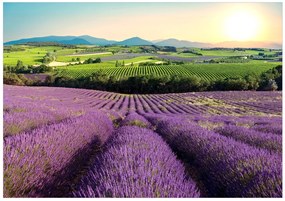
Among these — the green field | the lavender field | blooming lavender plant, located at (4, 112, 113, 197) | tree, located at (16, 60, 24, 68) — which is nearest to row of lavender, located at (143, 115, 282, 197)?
the lavender field

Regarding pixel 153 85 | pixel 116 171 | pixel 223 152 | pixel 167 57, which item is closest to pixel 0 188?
pixel 116 171

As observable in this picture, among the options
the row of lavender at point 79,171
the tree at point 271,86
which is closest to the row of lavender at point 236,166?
the row of lavender at point 79,171

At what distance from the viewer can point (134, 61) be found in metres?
86.4

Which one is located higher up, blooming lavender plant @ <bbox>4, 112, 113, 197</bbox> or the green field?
the green field

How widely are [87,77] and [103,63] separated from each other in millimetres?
20440

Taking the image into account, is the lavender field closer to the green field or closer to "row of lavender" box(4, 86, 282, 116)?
"row of lavender" box(4, 86, 282, 116)

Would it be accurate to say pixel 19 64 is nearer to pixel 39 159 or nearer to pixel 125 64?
pixel 125 64

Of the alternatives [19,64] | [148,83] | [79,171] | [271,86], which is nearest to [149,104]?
[79,171]

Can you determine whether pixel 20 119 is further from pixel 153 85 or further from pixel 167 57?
pixel 167 57

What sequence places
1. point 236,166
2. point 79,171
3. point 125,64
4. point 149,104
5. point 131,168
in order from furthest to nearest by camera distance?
point 125,64 < point 149,104 < point 79,171 < point 236,166 < point 131,168

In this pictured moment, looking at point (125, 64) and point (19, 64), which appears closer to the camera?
point (19, 64)

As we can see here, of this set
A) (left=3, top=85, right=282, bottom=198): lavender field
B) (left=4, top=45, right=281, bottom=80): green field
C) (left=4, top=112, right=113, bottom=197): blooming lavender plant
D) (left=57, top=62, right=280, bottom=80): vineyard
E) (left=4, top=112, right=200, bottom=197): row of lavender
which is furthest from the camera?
(left=57, top=62, right=280, bottom=80): vineyard

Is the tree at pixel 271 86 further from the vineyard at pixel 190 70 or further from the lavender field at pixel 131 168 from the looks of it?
the lavender field at pixel 131 168

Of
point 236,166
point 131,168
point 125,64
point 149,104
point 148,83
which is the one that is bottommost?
point 149,104
